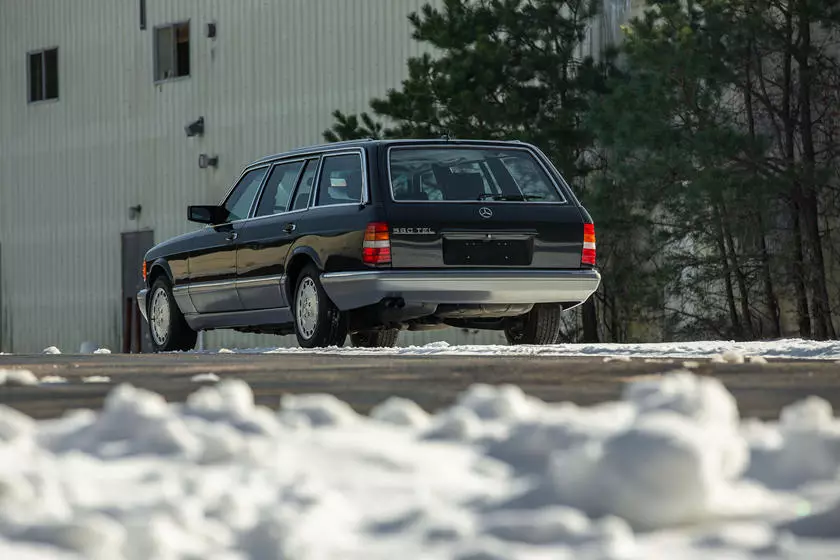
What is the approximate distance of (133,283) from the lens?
117 feet

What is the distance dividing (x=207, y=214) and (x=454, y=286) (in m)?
3.03

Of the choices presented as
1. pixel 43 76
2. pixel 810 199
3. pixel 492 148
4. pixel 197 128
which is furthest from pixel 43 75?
pixel 492 148

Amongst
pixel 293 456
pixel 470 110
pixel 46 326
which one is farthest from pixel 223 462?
pixel 46 326

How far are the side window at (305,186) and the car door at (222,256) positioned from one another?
0.75 meters

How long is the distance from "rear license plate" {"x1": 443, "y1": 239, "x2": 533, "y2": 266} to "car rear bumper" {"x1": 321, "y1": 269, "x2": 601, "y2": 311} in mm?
83

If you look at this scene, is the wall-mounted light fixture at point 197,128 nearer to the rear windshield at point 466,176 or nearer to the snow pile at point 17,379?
the rear windshield at point 466,176

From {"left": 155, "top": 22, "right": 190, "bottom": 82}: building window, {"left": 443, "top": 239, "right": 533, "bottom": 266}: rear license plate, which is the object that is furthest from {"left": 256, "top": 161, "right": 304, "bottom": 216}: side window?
{"left": 155, "top": 22, "right": 190, "bottom": 82}: building window

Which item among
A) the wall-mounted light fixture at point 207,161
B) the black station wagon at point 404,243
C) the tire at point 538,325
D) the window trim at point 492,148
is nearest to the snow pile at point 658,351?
the black station wagon at point 404,243

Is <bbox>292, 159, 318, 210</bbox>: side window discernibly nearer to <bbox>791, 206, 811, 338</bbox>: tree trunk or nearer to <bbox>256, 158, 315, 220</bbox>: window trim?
<bbox>256, 158, 315, 220</bbox>: window trim

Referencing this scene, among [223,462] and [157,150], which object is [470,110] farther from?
[223,462]

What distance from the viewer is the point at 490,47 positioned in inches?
968

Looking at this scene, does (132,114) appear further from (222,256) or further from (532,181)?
(532,181)

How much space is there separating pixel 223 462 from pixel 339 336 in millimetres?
9922

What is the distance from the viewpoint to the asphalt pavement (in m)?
7.61
